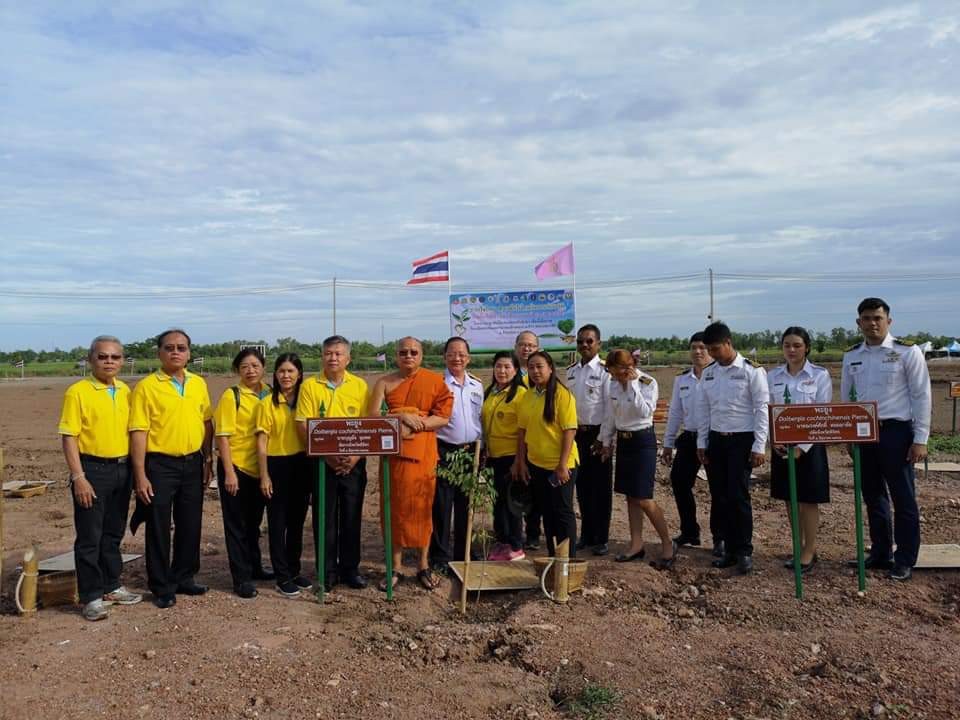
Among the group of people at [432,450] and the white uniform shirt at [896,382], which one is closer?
the group of people at [432,450]

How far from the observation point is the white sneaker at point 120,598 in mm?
5121

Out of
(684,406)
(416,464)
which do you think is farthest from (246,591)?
(684,406)

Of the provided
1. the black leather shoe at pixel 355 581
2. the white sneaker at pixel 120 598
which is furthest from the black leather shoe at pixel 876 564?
the white sneaker at pixel 120 598

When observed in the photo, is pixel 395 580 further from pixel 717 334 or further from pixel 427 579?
pixel 717 334

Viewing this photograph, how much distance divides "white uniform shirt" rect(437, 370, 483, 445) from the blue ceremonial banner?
8948mm

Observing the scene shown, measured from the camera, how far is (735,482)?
5746 millimetres

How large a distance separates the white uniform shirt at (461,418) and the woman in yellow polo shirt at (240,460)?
142 cm

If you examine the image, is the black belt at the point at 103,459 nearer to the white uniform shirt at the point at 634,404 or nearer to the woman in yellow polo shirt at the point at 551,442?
the woman in yellow polo shirt at the point at 551,442

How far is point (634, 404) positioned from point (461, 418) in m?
1.36

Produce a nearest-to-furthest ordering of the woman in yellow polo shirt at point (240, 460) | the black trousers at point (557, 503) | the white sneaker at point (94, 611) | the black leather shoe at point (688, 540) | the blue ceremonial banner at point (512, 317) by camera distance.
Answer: the white sneaker at point (94, 611) → the woman in yellow polo shirt at point (240, 460) → the black trousers at point (557, 503) → the black leather shoe at point (688, 540) → the blue ceremonial banner at point (512, 317)

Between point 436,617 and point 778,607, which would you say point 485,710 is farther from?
point 778,607

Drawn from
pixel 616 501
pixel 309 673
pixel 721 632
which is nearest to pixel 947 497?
pixel 616 501

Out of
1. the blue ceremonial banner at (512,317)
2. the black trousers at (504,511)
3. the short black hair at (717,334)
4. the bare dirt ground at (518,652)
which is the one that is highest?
the blue ceremonial banner at (512,317)

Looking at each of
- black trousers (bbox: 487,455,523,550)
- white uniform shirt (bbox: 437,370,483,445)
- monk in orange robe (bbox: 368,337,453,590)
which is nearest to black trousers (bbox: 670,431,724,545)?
black trousers (bbox: 487,455,523,550)
